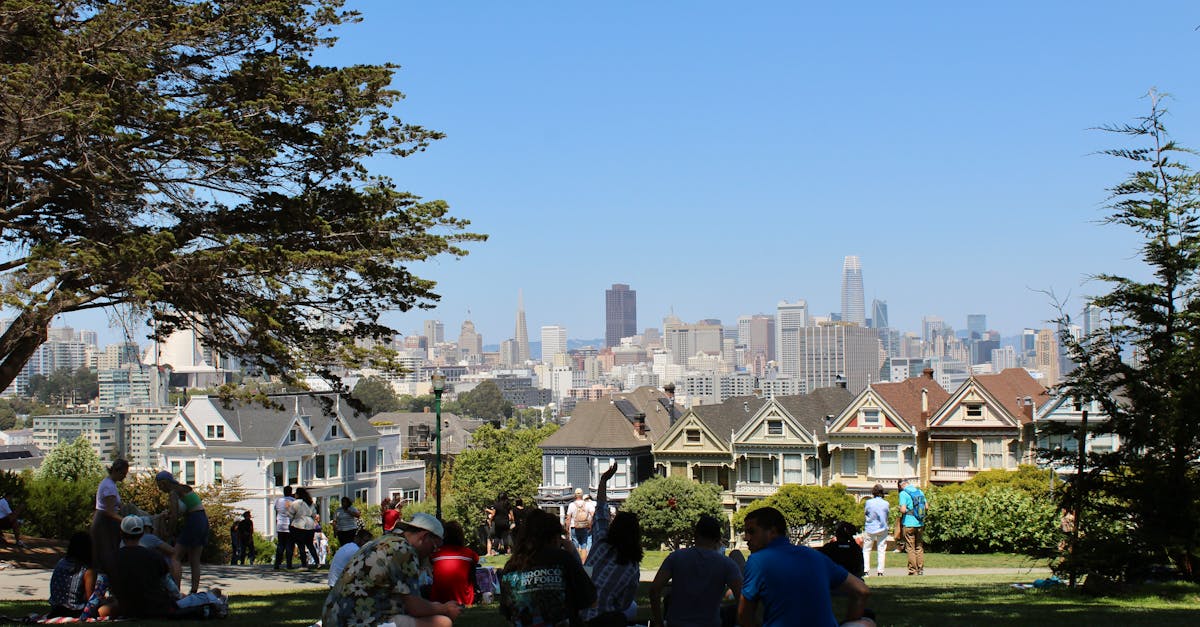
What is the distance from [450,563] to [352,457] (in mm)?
66010

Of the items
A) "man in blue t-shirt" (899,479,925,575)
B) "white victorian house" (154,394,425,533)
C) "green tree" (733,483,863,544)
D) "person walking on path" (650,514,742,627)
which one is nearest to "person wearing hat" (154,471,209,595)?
"person walking on path" (650,514,742,627)

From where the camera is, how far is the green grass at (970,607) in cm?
1340

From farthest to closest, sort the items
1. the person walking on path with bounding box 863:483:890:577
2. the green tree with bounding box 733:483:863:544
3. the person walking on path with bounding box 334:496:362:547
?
the green tree with bounding box 733:483:863:544, the person walking on path with bounding box 863:483:890:577, the person walking on path with bounding box 334:496:362:547

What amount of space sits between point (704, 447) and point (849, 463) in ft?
25.6

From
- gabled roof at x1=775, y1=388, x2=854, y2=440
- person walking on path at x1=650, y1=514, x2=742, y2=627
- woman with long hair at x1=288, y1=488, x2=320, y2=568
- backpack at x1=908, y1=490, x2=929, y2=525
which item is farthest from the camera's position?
gabled roof at x1=775, y1=388, x2=854, y2=440

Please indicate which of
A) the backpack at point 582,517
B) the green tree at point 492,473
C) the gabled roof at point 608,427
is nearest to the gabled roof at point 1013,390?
the gabled roof at point 608,427

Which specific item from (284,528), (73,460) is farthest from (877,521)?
(73,460)

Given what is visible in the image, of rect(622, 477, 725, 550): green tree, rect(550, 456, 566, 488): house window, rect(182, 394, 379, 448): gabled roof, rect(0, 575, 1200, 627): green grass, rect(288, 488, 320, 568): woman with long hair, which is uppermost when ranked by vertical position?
rect(182, 394, 379, 448): gabled roof

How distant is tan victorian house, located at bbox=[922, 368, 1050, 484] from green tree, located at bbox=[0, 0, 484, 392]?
43.8 m

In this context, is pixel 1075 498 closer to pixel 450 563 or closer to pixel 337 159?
pixel 450 563

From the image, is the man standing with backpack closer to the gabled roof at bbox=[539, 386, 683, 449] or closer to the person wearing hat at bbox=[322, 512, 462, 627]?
the person wearing hat at bbox=[322, 512, 462, 627]

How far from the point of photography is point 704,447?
220ft

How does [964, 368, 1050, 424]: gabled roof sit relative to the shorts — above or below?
above

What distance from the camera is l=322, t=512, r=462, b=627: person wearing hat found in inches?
343
